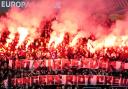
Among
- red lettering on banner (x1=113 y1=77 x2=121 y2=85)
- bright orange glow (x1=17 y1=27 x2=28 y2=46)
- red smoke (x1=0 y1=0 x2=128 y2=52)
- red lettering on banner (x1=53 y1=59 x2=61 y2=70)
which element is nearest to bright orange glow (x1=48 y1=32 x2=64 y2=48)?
red smoke (x1=0 y1=0 x2=128 y2=52)

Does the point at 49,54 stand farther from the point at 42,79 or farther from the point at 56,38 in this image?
the point at 42,79

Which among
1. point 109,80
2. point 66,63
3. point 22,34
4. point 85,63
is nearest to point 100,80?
point 109,80

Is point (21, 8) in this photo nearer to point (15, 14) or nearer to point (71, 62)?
point (15, 14)

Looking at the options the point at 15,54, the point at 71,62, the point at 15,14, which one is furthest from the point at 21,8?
the point at 71,62

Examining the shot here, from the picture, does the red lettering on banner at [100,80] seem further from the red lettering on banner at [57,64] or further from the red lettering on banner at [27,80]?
the red lettering on banner at [27,80]

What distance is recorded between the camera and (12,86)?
7516 mm

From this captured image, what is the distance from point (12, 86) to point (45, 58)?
822mm

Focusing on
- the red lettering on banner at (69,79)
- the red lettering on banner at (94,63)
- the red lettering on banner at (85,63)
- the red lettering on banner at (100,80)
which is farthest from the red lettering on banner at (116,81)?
the red lettering on banner at (69,79)

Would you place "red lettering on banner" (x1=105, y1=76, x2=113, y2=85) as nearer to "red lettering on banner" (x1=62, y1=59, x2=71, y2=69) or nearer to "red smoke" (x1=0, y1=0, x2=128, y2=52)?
"red smoke" (x1=0, y1=0, x2=128, y2=52)
